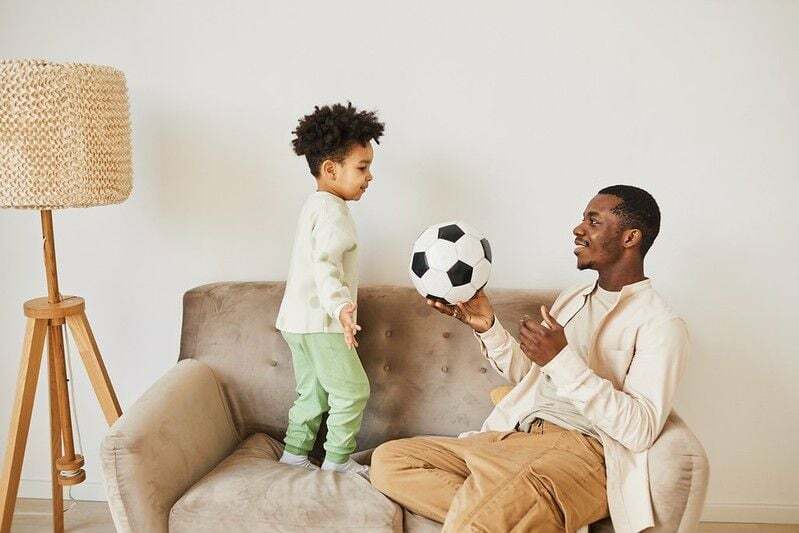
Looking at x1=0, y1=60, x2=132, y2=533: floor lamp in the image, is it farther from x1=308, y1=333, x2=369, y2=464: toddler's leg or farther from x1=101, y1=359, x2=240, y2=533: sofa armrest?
x1=308, y1=333, x2=369, y2=464: toddler's leg

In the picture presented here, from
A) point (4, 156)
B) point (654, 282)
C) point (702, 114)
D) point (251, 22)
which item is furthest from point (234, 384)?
point (702, 114)

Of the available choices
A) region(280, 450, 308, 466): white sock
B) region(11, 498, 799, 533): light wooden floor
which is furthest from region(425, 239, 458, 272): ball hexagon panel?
region(11, 498, 799, 533): light wooden floor

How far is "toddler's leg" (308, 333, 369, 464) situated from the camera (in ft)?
6.11

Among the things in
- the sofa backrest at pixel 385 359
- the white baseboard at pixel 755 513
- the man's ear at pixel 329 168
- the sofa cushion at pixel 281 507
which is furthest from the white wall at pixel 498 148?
the sofa cushion at pixel 281 507

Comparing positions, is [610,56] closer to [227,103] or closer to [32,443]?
[227,103]

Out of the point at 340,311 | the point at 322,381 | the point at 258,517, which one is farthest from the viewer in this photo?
the point at 322,381

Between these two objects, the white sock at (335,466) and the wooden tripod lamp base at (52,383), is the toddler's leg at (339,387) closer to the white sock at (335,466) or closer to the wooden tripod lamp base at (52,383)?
the white sock at (335,466)

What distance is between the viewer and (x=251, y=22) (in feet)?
7.13

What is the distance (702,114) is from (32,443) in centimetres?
251

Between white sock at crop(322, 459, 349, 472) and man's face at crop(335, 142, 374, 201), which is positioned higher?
man's face at crop(335, 142, 374, 201)

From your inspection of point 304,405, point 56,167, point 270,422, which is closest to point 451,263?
point 304,405

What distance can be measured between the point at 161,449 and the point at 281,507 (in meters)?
0.32

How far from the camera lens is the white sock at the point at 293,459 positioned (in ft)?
6.22

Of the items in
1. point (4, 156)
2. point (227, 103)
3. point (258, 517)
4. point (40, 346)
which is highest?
point (227, 103)
